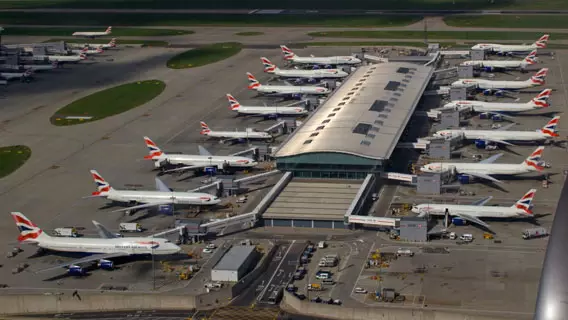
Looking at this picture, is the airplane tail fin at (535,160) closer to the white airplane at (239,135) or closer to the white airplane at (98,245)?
the white airplane at (239,135)

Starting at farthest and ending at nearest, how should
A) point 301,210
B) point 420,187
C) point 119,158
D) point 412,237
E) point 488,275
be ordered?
1. point 119,158
2. point 420,187
3. point 301,210
4. point 412,237
5. point 488,275

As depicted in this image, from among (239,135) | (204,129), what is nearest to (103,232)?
(239,135)

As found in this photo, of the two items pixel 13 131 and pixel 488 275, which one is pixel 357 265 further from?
pixel 13 131

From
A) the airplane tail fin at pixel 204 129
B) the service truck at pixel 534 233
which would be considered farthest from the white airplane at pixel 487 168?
the airplane tail fin at pixel 204 129

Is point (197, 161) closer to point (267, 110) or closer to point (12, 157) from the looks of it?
point (267, 110)

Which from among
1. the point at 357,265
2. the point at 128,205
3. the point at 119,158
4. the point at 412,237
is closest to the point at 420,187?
the point at 412,237

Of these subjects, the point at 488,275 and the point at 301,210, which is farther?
the point at 301,210

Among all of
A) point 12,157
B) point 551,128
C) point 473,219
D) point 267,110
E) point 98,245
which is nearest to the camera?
point 98,245
